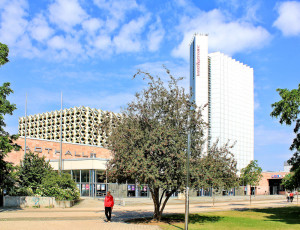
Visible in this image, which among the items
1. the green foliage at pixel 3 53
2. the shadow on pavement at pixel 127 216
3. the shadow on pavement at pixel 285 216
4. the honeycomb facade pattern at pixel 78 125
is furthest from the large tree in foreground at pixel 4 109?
the honeycomb facade pattern at pixel 78 125

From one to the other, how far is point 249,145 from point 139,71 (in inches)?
5499

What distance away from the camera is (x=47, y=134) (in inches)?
5369

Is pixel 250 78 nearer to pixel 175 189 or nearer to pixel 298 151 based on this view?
pixel 298 151

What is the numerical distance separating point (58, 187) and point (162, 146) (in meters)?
14.3

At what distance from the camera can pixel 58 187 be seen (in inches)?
1109

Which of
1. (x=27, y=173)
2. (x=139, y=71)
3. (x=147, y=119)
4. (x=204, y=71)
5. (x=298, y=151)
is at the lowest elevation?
(x=27, y=173)

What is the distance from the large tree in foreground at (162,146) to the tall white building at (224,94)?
311ft

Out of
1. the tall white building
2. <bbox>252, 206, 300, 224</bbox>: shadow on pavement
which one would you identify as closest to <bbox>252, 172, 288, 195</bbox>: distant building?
the tall white building

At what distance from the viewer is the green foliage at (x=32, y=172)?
29.2 metres

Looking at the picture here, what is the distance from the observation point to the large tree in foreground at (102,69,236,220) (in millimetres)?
17172

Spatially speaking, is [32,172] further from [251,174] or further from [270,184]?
[270,184]

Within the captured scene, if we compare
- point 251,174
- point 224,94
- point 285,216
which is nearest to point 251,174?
point 251,174

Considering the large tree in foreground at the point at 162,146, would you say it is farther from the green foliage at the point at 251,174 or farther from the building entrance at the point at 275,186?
the building entrance at the point at 275,186

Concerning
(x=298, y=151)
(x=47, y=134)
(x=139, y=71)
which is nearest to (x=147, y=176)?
(x=139, y=71)
